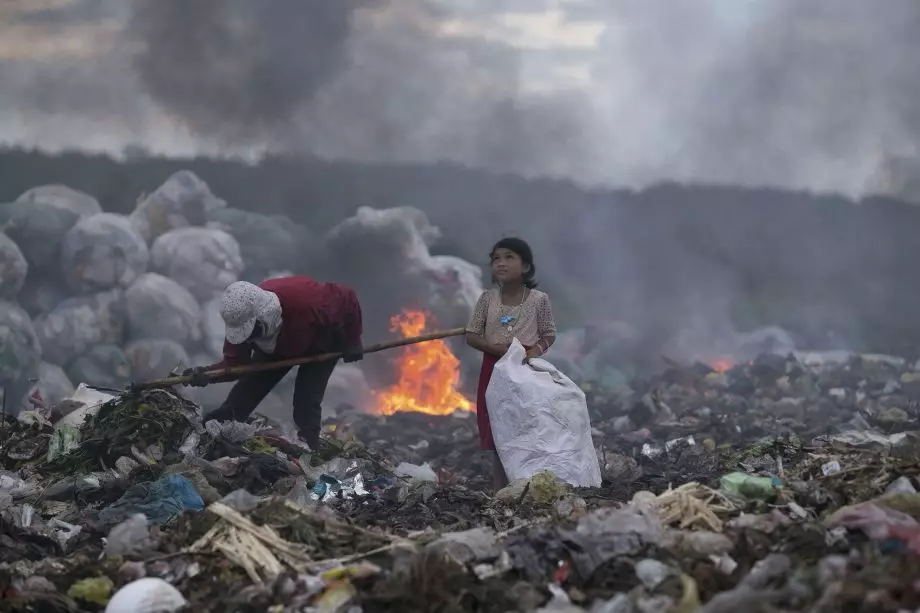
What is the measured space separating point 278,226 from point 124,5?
2.90 m

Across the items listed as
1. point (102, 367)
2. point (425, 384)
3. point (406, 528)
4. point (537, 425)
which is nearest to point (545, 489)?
point (537, 425)

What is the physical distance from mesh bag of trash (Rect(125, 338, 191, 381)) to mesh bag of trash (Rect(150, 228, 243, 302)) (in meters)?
0.64

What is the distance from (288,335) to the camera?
274 inches

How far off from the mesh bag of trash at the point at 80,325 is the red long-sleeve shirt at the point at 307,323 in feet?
14.7

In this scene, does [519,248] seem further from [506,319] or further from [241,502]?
[241,502]

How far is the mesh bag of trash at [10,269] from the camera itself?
35.5 ft

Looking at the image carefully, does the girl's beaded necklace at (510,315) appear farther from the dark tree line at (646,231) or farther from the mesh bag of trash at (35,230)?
the mesh bag of trash at (35,230)

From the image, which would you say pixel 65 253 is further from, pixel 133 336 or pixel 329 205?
pixel 329 205

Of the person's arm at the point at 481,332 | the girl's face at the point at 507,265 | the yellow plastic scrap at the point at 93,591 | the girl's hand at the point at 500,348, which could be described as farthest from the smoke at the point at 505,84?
the yellow plastic scrap at the point at 93,591

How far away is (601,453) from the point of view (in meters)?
8.22

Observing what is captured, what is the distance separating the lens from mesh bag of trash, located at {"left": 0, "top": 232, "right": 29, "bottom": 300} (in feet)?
35.5

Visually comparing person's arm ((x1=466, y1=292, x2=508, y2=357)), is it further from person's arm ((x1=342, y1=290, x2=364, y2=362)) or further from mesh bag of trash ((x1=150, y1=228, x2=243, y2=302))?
mesh bag of trash ((x1=150, y1=228, x2=243, y2=302))

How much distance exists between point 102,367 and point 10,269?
4.46 feet

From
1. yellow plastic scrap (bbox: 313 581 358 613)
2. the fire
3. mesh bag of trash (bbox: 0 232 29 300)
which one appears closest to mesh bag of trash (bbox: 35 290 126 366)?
mesh bag of trash (bbox: 0 232 29 300)
